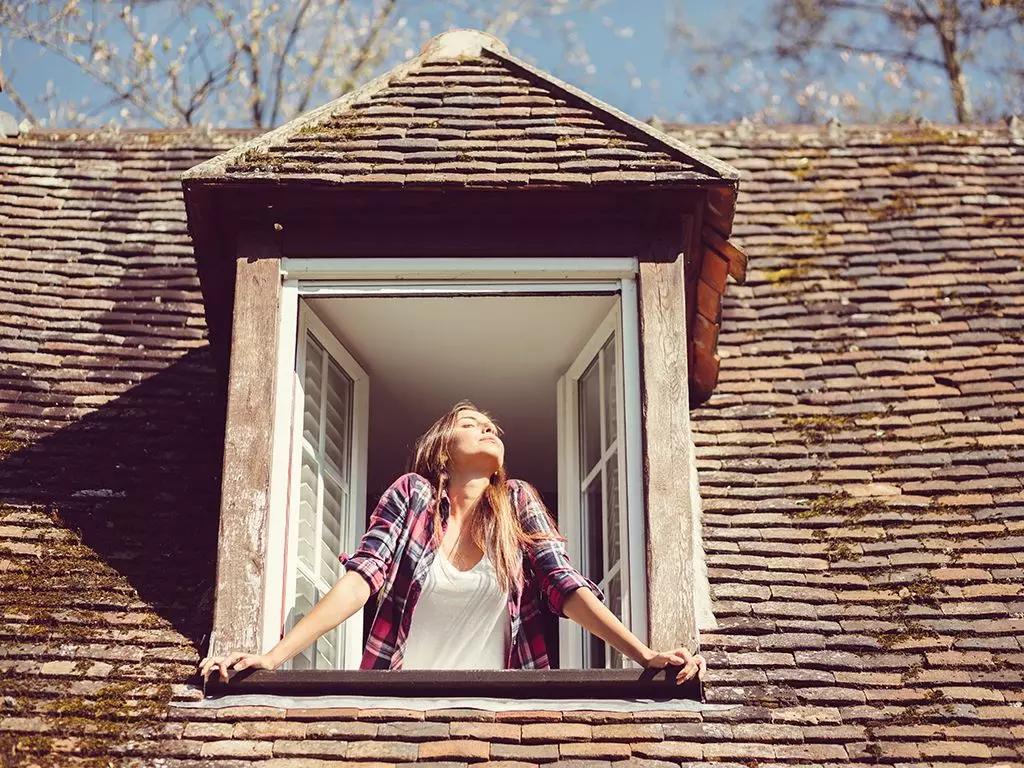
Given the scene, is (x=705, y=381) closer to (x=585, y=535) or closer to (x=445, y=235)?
(x=585, y=535)

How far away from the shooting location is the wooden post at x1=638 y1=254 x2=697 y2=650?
4891 millimetres

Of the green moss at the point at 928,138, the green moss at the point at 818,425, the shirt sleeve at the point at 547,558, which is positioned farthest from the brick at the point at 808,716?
the green moss at the point at 928,138

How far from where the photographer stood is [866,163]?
8.16 meters

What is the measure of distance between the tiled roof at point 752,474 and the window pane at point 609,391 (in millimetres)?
429

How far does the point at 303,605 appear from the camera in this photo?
557 cm

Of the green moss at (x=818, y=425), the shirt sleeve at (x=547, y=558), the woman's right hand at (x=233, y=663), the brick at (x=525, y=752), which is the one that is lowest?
the brick at (x=525, y=752)

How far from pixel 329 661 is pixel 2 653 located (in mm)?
1369

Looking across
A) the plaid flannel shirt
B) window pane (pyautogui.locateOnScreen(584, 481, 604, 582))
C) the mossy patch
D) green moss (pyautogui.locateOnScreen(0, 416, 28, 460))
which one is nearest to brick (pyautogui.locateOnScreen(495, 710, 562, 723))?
the plaid flannel shirt

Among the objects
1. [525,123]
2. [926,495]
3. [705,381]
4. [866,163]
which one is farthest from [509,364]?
[866,163]

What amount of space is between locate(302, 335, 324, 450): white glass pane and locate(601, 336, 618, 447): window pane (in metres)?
1.19

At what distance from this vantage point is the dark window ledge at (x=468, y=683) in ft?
15.3

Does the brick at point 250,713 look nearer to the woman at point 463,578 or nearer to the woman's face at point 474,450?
the woman at point 463,578

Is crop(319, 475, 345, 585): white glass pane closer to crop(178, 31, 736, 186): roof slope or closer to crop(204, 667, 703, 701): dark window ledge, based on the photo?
crop(204, 667, 703, 701): dark window ledge

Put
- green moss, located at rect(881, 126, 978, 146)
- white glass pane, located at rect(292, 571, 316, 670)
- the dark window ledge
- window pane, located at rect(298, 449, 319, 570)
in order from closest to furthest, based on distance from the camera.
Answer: the dark window ledge < white glass pane, located at rect(292, 571, 316, 670) < window pane, located at rect(298, 449, 319, 570) < green moss, located at rect(881, 126, 978, 146)
